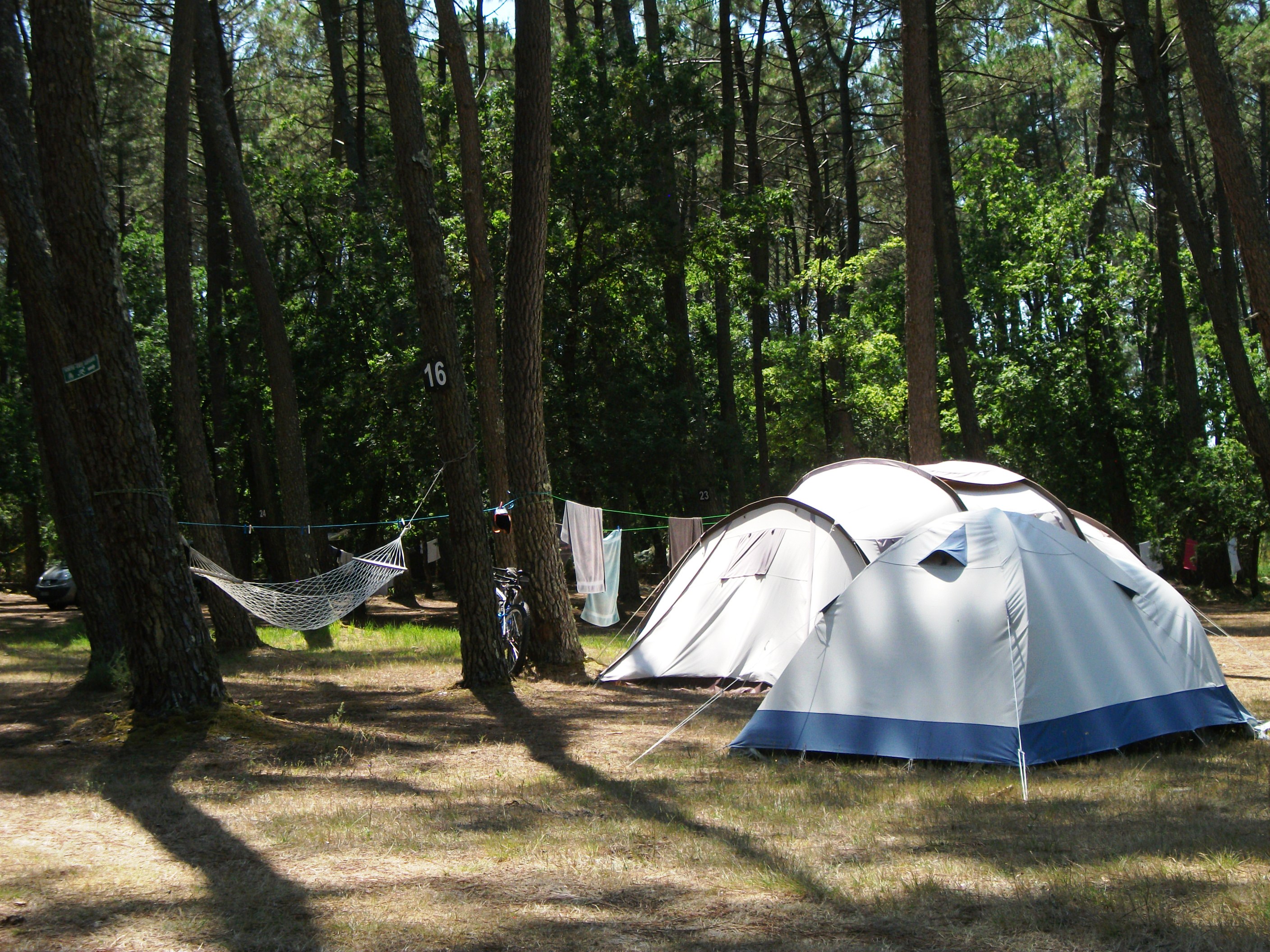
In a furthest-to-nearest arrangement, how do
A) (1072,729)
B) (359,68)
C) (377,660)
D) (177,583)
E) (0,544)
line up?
(0,544) < (359,68) < (377,660) < (177,583) < (1072,729)

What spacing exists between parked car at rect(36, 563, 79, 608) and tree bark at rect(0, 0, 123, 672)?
13836mm

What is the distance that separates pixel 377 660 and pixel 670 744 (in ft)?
16.2

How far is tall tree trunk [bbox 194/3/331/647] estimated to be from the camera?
40.1 feet

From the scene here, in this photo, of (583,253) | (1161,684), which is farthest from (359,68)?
(1161,684)

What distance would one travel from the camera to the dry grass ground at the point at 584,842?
10.7ft

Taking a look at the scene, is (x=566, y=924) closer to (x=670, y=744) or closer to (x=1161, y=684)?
(x=670, y=744)

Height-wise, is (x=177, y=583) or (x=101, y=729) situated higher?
(x=177, y=583)

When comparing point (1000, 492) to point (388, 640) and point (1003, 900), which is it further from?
point (388, 640)

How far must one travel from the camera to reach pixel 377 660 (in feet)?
34.3

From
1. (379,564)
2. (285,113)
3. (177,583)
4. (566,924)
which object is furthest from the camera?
(285,113)

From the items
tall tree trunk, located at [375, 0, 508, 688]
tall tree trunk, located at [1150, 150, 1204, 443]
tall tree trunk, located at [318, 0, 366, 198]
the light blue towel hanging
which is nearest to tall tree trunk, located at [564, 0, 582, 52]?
tall tree trunk, located at [318, 0, 366, 198]

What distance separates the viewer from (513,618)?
8820mm

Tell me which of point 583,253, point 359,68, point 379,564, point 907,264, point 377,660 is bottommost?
point 377,660

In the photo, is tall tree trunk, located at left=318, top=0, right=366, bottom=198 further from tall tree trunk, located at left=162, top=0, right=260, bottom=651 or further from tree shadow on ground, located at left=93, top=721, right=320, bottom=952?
tree shadow on ground, located at left=93, top=721, right=320, bottom=952
